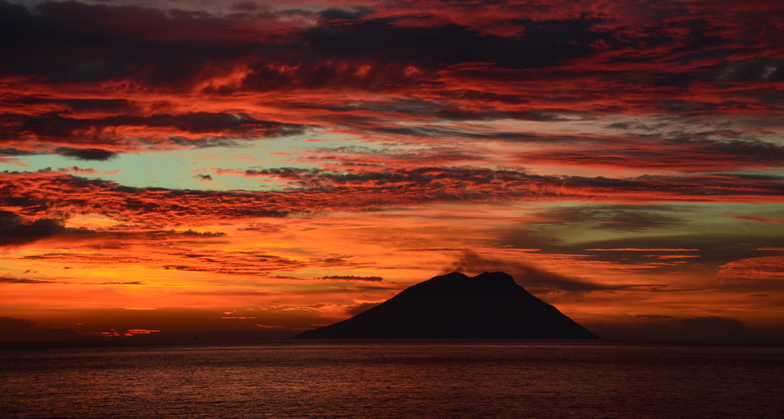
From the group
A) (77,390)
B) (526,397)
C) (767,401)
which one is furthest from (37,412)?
(767,401)

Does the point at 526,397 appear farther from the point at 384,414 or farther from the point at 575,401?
the point at 384,414

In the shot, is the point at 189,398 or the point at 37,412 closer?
the point at 37,412

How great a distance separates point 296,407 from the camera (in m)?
80.4

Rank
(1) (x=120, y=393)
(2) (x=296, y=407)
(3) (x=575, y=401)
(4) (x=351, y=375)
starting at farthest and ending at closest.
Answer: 1. (4) (x=351, y=375)
2. (1) (x=120, y=393)
3. (3) (x=575, y=401)
4. (2) (x=296, y=407)

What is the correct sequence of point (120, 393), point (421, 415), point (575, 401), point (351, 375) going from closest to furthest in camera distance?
point (421, 415) → point (575, 401) → point (120, 393) → point (351, 375)

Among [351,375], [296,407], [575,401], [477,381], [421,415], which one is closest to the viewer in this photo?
[421,415]

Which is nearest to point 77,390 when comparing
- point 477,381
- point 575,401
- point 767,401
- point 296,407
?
point 296,407

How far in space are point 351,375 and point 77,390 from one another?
2125 inches

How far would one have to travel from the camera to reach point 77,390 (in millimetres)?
104562

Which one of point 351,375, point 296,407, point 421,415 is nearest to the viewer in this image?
point 421,415

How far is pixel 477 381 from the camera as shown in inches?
4835

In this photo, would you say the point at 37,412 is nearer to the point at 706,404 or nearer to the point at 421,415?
the point at 421,415

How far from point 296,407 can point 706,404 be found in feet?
173

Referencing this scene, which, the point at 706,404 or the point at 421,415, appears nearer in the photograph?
the point at 421,415
